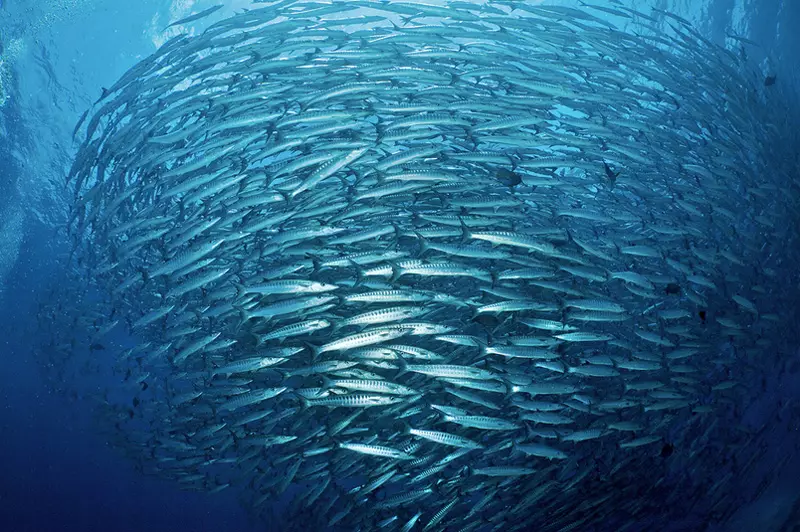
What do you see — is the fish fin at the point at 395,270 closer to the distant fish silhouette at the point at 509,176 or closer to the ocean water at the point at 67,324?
the distant fish silhouette at the point at 509,176

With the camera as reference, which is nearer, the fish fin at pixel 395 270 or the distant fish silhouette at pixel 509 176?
the fish fin at pixel 395 270

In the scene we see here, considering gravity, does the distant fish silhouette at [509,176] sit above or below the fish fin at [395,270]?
above

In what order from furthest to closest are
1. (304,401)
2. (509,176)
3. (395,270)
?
(304,401) → (509,176) → (395,270)

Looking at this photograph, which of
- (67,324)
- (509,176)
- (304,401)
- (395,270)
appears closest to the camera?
(395,270)

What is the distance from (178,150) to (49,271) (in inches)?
1053

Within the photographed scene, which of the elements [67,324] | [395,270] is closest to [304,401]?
[395,270]

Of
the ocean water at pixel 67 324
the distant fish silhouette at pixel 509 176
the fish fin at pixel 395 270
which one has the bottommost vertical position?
the fish fin at pixel 395 270

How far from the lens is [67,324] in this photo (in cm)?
1658

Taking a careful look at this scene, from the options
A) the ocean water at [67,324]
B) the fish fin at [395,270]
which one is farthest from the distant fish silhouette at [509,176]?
the ocean water at [67,324]

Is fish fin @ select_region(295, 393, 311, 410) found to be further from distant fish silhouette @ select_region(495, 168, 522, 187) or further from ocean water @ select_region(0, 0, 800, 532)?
ocean water @ select_region(0, 0, 800, 532)

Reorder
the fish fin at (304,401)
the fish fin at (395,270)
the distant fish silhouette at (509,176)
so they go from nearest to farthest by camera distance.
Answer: the fish fin at (395,270) < the distant fish silhouette at (509,176) < the fish fin at (304,401)

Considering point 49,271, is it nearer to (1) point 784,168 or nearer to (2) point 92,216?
(2) point 92,216

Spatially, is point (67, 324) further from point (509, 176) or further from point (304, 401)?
point (509, 176)

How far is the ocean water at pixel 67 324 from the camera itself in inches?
379
